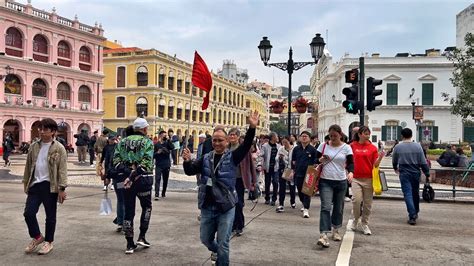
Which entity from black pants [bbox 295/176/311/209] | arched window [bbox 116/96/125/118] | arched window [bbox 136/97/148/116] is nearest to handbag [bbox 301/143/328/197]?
black pants [bbox 295/176/311/209]

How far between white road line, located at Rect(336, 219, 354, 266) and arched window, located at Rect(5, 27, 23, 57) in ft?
116

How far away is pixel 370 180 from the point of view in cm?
738

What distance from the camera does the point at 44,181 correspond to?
18.7 ft

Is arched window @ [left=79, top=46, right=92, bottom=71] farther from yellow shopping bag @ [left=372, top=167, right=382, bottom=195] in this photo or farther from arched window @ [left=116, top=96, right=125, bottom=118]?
yellow shopping bag @ [left=372, top=167, right=382, bottom=195]

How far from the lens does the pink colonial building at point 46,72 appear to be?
34688 mm

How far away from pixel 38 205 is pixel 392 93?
47.5m

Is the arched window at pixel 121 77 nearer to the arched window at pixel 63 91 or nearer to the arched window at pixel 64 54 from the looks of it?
the arched window at pixel 64 54

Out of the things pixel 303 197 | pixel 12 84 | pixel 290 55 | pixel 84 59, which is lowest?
pixel 303 197

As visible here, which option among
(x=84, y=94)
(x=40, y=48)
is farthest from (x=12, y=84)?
(x=84, y=94)

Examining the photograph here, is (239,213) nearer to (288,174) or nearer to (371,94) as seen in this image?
(288,174)

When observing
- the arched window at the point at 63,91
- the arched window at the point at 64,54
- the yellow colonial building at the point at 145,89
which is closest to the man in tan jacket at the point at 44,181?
the arched window at the point at 63,91

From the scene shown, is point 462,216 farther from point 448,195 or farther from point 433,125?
point 433,125

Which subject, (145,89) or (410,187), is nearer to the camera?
(410,187)

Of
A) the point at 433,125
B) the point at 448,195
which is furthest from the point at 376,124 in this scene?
the point at 448,195
